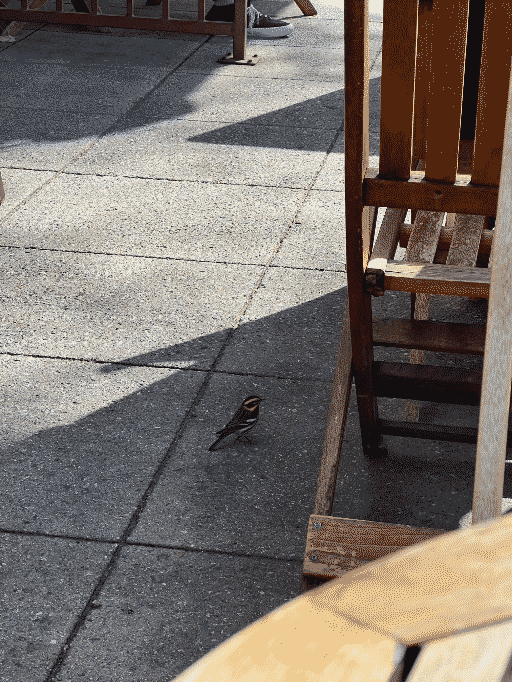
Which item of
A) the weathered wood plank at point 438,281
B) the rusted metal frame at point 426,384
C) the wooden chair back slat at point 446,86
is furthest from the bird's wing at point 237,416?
the wooden chair back slat at point 446,86

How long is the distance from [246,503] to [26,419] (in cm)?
110

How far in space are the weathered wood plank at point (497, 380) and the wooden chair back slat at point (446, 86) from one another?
81 centimetres

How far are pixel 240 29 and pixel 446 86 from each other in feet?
25.0

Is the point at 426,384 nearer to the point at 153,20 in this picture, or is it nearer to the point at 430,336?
the point at 430,336

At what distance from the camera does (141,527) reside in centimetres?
319

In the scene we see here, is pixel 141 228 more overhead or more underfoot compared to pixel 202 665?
more underfoot

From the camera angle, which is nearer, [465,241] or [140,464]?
[465,241]

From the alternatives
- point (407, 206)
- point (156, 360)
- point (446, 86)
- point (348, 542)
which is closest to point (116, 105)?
point (156, 360)

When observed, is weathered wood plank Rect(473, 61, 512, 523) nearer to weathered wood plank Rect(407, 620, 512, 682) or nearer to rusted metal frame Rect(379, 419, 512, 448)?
weathered wood plank Rect(407, 620, 512, 682)

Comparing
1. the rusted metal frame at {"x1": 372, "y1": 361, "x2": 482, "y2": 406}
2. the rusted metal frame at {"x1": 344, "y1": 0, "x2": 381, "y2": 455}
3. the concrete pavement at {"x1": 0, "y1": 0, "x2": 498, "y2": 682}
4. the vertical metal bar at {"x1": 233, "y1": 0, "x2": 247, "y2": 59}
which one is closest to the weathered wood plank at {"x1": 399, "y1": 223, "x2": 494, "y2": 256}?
the rusted metal frame at {"x1": 372, "y1": 361, "x2": 482, "y2": 406}

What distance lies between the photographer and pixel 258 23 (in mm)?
11289

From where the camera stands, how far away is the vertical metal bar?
9.52 metres

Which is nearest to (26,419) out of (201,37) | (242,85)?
(242,85)

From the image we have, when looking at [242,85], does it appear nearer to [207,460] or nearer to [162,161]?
[162,161]
